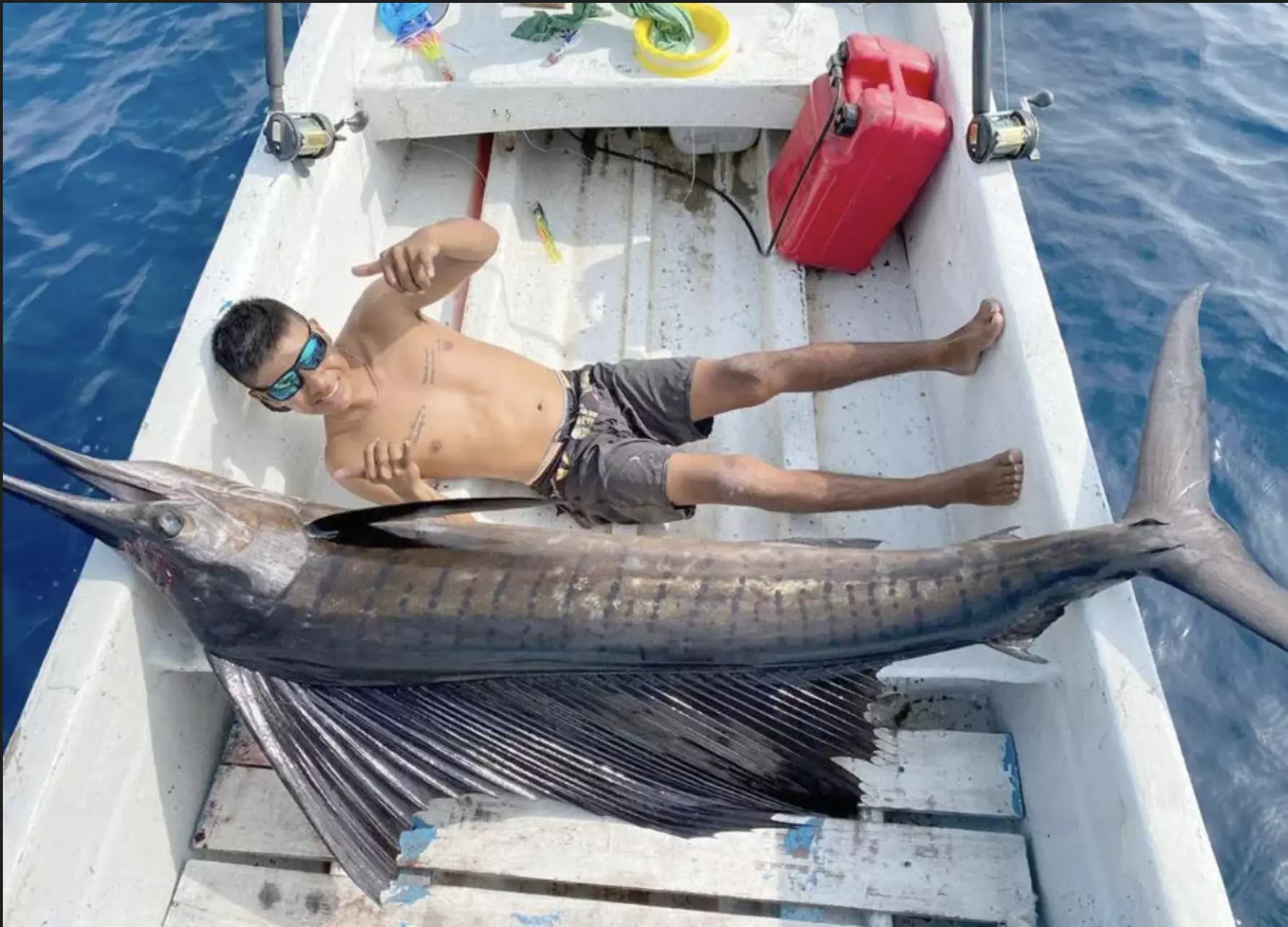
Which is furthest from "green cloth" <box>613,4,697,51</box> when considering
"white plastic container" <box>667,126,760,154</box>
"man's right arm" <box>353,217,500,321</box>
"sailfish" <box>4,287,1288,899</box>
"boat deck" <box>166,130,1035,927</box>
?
"sailfish" <box>4,287,1288,899</box>

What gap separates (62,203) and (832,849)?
3.96m

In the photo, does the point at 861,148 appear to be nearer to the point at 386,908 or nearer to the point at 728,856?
the point at 728,856

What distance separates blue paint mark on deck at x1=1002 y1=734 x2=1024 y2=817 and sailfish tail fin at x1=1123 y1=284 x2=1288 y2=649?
56 cm

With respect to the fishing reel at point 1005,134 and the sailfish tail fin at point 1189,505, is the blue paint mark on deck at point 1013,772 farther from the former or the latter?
the fishing reel at point 1005,134

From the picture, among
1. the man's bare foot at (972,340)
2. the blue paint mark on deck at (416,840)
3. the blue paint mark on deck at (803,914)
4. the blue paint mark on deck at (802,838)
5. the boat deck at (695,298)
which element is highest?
the man's bare foot at (972,340)

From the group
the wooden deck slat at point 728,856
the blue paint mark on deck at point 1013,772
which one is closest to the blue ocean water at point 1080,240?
the blue paint mark on deck at point 1013,772

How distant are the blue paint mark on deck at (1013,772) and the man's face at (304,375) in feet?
5.72

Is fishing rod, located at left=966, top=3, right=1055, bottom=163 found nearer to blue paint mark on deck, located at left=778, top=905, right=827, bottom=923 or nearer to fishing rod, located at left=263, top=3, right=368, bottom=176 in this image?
fishing rod, located at left=263, top=3, right=368, bottom=176

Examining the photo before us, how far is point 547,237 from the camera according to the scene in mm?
3301

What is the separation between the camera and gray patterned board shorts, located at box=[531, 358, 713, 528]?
7.95ft

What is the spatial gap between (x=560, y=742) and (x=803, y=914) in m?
0.63

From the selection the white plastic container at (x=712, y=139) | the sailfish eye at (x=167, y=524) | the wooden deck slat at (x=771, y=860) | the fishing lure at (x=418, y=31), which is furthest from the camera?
the white plastic container at (x=712, y=139)

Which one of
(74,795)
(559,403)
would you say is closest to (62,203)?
(559,403)

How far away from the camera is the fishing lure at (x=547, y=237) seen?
10.8ft
